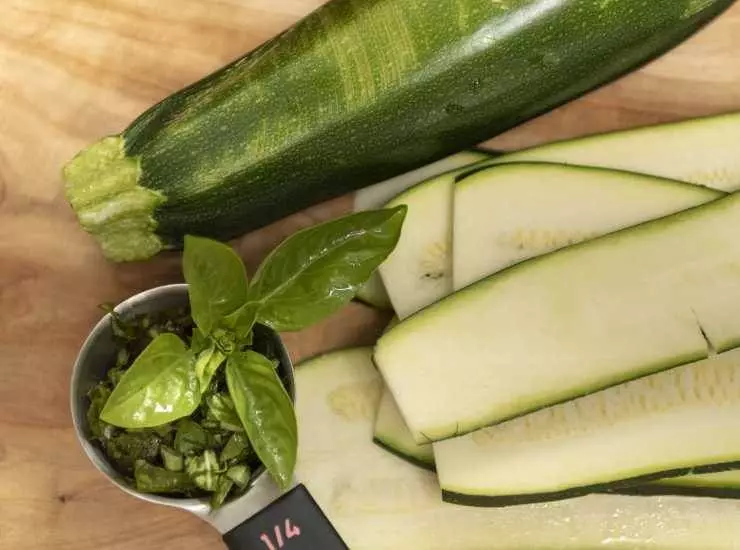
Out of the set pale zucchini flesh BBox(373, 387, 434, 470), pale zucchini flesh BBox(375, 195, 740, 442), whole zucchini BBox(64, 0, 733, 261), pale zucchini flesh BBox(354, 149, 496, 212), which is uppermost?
whole zucchini BBox(64, 0, 733, 261)

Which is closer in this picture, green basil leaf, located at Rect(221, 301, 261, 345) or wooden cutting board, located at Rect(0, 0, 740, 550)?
green basil leaf, located at Rect(221, 301, 261, 345)

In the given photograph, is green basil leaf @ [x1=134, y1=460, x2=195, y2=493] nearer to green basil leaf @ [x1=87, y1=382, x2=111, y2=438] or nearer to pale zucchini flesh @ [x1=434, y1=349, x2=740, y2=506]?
green basil leaf @ [x1=87, y1=382, x2=111, y2=438]

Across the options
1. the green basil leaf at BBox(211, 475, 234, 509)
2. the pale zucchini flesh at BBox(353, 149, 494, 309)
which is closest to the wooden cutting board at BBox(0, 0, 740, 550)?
the pale zucchini flesh at BBox(353, 149, 494, 309)

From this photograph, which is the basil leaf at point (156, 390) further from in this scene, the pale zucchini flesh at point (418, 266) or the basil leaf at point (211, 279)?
the pale zucchini flesh at point (418, 266)

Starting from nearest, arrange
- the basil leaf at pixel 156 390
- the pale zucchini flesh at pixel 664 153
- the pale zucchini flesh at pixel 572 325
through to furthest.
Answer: the basil leaf at pixel 156 390 → the pale zucchini flesh at pixel 572 325 → the pale zucchini flesh at pixel 664 153

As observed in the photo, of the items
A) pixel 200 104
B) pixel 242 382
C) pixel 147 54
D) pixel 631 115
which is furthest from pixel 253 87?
pixel 631 115

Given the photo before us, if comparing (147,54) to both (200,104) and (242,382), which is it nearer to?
(200,104)

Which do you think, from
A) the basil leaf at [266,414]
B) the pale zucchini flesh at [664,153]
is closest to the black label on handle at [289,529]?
the basil leaf at [266,414]

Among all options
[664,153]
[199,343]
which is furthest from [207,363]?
[664,153]
